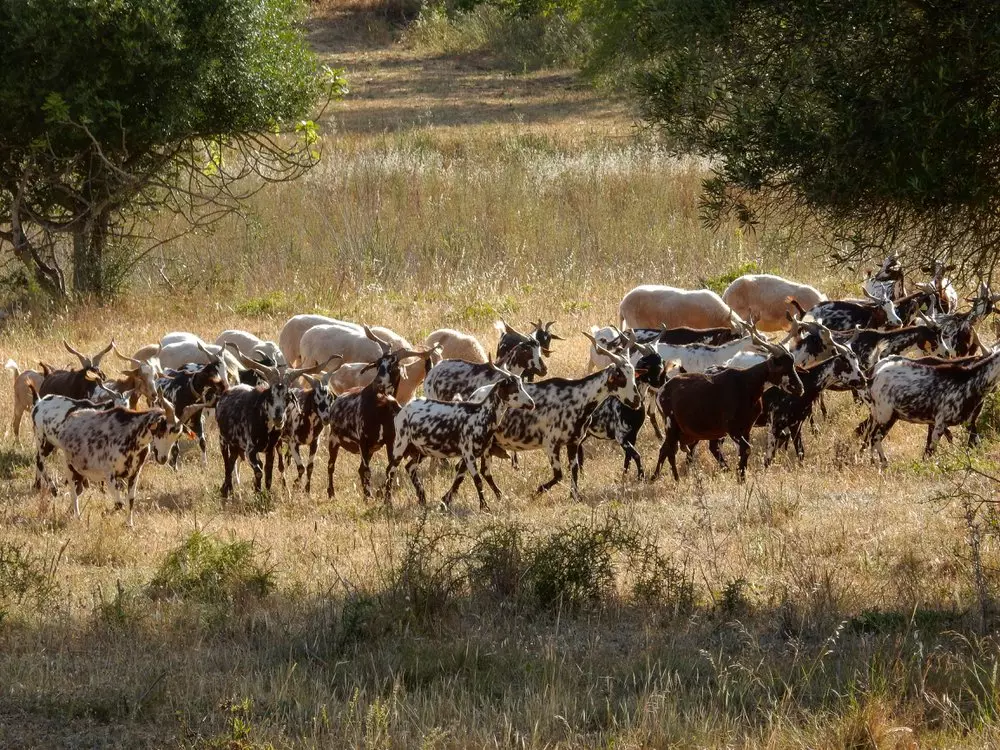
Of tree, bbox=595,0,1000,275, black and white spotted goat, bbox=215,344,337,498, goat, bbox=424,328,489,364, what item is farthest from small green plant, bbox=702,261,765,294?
tree, bbox=595,0,1000,275

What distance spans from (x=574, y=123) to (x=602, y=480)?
26.8 meters

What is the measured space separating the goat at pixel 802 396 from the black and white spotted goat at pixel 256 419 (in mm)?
4637

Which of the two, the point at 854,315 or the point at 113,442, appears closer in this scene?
the point at 113,442

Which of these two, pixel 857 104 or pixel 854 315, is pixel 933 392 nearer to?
pixel 854 315

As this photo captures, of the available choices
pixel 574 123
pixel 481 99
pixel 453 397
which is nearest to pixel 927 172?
pixel 453 397

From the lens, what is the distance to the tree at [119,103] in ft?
66.6

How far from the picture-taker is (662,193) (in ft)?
88.4

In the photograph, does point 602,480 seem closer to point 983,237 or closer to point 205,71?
point 983,237

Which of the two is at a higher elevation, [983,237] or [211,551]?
[983,237]

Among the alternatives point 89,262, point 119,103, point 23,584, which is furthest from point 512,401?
point 89,262

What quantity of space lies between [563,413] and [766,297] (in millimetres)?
7394

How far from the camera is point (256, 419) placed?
12.8 m

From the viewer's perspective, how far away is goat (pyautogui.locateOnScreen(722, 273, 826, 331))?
18.9 m

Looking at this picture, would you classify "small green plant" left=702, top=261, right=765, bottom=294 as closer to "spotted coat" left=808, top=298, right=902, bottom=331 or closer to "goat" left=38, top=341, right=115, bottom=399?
"spotted coat" left=808, top=298, right=902, bottom=331
